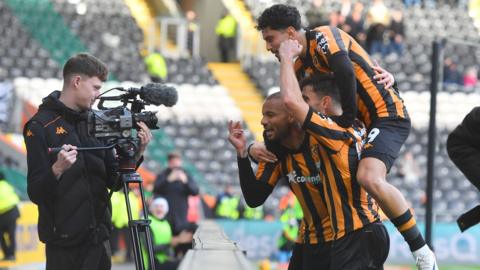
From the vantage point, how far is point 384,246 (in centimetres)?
608

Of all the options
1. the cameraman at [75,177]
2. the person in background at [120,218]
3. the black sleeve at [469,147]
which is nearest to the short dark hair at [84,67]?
the cameraman at [75,177]

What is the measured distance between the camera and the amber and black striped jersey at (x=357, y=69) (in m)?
6.35

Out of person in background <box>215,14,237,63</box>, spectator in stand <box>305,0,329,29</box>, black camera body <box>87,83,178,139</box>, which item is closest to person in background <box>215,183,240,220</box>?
person in background <box>215,14,237,63</box>

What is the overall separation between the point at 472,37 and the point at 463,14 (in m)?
1.42

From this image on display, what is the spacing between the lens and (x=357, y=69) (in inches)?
258

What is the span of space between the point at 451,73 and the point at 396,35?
11.5ft

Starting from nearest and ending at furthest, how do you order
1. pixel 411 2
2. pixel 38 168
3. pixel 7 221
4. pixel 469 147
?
pixel 469 147 → pixel 38 168 → pixel 7 221 → pixel 411 2

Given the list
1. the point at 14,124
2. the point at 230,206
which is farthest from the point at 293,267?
the point at 14,124

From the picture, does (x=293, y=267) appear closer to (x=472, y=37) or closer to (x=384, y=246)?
(x=384, y=246)

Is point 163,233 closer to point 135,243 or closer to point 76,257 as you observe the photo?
point 76,257

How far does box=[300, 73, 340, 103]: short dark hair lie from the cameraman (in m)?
0.95

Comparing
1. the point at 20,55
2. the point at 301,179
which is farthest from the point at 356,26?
the point at 301,179

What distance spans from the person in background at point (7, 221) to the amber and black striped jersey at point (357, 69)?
9.14 meters

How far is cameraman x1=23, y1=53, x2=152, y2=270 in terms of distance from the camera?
641 cm
